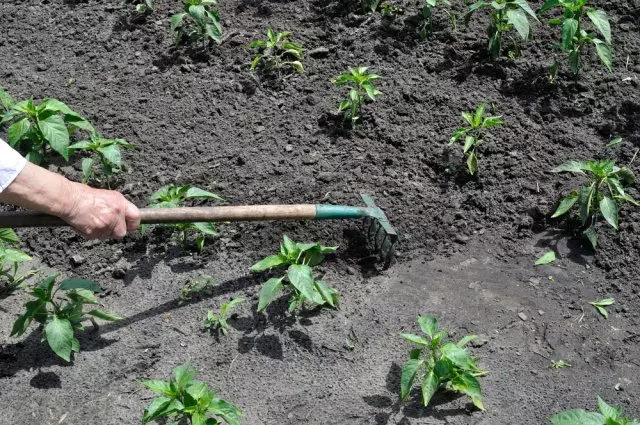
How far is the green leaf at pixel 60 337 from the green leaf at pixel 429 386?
1474 millimetres

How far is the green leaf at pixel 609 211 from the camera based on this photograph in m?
3.93

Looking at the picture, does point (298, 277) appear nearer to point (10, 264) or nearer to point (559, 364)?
point (559, 364)

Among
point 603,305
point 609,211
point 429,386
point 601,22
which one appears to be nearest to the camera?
point 429,386

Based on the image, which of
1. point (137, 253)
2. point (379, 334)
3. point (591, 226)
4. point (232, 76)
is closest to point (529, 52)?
point (591, 226)

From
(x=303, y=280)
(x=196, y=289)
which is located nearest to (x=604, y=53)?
(x=303, y=280)

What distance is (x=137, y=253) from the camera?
4.12 metres

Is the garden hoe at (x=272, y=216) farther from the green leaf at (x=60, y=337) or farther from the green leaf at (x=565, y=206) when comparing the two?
the green leaf at (x=565, y=206)

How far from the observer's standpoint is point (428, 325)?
3398mm

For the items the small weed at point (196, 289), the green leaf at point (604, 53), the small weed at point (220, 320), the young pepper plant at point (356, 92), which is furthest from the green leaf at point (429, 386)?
the green leaf at point (604, 53)

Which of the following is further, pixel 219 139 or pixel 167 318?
pixel 219 139

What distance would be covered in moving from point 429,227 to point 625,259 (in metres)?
0.94

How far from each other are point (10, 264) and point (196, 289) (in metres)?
0.99

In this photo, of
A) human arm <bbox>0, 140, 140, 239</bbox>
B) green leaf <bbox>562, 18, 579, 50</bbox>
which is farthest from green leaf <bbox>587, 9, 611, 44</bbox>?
human arm <bbox>0, 140, 140, 239</bbox>

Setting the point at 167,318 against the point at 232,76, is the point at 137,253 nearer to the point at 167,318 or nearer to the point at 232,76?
the point at 167,318
